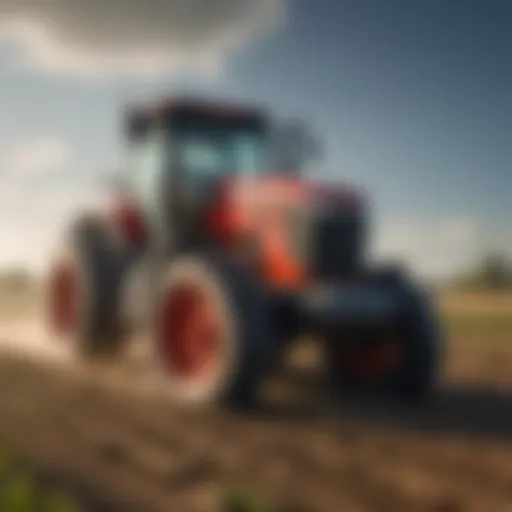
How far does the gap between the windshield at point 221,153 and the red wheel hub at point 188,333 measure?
84 centimetres

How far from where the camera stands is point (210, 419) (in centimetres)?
417

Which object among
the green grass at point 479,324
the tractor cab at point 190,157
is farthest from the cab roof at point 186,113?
the green grass at point 479,324

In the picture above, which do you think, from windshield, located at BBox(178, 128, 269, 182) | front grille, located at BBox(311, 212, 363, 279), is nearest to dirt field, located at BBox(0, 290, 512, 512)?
front grille, located at BBox(311, 212, 363, 279)

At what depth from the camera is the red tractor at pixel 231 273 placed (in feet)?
14.5

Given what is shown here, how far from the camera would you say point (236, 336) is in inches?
167

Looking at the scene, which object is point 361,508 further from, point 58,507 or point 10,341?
point 10,341

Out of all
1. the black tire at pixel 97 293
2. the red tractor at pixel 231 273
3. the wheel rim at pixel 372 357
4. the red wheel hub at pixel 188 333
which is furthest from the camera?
the black tire at pixel 97 293

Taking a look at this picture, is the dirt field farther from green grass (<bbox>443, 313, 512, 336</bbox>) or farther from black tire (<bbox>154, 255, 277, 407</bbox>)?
green grass (<bbox>443, 313, 512, 336</bbox>)

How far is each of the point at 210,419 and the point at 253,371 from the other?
12.0 inches

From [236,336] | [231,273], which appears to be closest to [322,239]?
[231,273]

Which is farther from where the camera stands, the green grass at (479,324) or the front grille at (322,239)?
the green grass at (479,324)

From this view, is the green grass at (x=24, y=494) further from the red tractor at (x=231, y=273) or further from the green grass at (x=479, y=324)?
the green grass at (x=479, y=324)

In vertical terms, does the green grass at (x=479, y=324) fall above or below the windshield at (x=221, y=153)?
below

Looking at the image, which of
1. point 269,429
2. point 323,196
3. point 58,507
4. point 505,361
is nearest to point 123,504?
point 58,507
